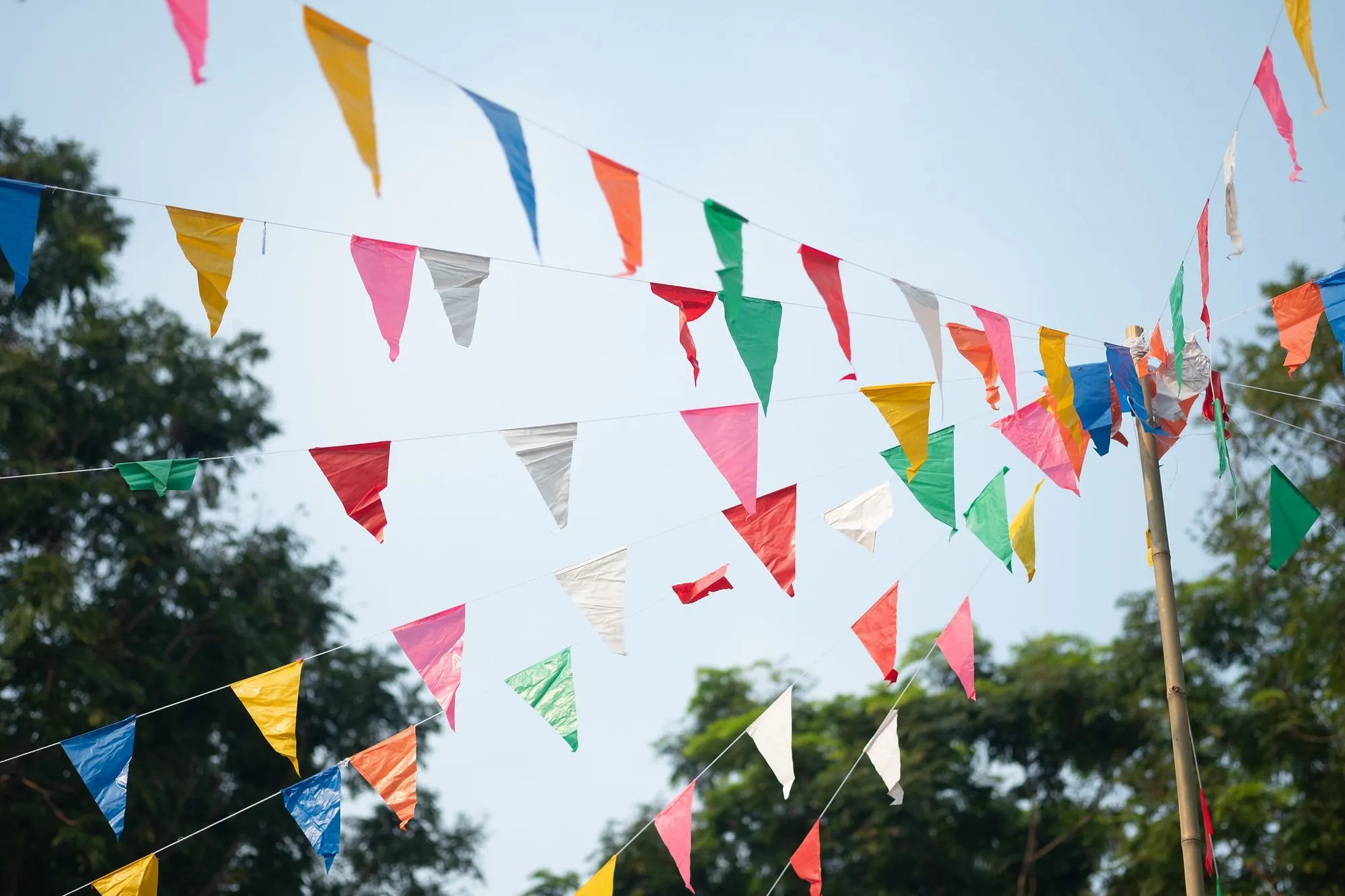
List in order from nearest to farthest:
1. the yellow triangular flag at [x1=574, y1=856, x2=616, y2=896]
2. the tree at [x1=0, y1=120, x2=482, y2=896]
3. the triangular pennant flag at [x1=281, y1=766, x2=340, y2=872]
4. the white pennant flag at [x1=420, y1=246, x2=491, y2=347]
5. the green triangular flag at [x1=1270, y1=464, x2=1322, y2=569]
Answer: the white pennant flag at [x1=420, y1=246, x2=491, y2=347] < the triangular pennant flag at [x1=281, y1=766, x2=340, y2=872] < the yellow triangular flag at [x1=574, y1=856, x2=616, y2=896] < the green triangular flag at [x1=1270, y1=464, x2=1322, y2=569] < the tree at [x1=0, y1=120, x2=482, y2=896]

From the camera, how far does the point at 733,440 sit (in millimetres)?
5129

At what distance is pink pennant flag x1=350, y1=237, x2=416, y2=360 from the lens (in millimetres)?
4684

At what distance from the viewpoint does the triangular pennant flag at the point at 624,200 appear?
441 centimetres

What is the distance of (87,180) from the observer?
46.0 feet

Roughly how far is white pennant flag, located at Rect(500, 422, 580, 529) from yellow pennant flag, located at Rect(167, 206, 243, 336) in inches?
45.6

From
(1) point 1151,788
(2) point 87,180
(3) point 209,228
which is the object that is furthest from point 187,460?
(1) point 1151,788

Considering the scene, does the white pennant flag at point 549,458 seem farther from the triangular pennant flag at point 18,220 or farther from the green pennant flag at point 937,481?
the triangular pennant flag at point 18,220

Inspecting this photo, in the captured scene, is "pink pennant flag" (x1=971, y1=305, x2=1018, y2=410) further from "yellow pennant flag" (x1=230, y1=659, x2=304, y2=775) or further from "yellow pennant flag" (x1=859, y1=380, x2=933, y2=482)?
"yellow pennant flag" (x1=230, y1=659, x2=304, y2=775)

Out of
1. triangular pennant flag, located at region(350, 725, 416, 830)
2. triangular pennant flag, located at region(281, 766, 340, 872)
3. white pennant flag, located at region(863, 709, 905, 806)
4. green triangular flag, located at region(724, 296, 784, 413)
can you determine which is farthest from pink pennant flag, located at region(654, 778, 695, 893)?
green triangular flag, located at region(724, 296, 784, 413)

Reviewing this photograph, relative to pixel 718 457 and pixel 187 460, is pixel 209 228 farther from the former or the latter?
pixel 718 457

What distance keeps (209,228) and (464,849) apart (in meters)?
12.0

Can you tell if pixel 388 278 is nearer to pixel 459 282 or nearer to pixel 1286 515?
pixel 459 282

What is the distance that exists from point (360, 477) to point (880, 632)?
97.9 inches

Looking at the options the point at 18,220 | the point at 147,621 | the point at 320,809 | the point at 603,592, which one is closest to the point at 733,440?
the point at 603,592
